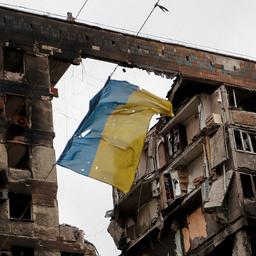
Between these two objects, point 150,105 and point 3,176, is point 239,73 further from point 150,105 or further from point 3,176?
point 3,176

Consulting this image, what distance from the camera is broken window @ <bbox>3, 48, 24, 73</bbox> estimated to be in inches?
1476

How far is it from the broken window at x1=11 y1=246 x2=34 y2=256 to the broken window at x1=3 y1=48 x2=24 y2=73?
8416 millimetres

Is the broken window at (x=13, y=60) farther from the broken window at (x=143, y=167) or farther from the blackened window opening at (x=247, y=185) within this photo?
the broken window at (x=143, y=167)

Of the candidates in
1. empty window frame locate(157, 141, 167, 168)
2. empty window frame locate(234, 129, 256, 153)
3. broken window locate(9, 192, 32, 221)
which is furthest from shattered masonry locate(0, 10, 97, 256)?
empty window frame locate(157, 141, 167, 168)

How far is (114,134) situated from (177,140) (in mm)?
13315

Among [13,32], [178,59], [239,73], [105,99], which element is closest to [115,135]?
[105,99]

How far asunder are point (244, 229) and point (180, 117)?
837 cm

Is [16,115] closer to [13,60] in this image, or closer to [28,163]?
[28,163]

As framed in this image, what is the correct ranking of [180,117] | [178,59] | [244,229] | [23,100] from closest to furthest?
[23,100] < [244,229] < [178,59] < [180,117]

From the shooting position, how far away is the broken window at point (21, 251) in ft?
106

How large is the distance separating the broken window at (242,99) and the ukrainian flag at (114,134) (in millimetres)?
10016

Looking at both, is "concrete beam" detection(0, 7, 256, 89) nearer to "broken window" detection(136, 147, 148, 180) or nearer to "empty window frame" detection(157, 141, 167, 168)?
"empty window frame" detection(157, 141, 167, 168)

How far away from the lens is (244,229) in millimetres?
38656

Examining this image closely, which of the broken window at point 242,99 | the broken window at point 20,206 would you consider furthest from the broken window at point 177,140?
the broken window at point 20,206
